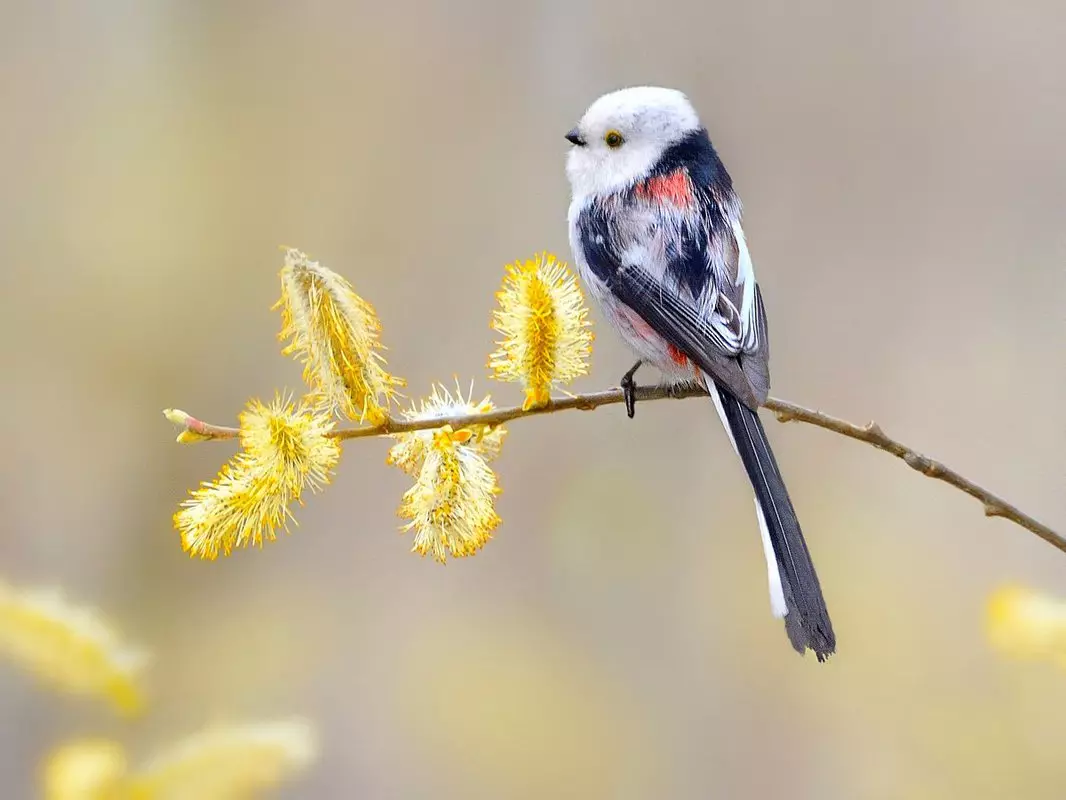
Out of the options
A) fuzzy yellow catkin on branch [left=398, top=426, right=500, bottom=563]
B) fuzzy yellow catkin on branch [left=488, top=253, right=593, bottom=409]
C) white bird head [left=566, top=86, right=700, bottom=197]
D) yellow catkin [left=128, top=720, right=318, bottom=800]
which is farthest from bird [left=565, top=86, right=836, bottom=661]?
yellow catkin [left=128, top=720, right=318, bottom=800]

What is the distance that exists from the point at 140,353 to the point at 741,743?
1474 mm

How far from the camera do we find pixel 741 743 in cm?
208

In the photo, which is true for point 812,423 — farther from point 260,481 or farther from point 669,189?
point 669,189

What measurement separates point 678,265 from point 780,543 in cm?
41

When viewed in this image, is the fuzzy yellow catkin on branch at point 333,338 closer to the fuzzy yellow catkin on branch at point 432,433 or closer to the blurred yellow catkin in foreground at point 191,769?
the fuzzy yellow catkin on branch at point 432,433

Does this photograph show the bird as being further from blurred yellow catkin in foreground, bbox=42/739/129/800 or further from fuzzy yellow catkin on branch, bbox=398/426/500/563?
blurred yellow catkin in foreground, bbox=42/739/129/800

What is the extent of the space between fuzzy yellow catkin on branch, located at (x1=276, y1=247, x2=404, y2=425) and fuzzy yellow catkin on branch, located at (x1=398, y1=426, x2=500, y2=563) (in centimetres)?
6

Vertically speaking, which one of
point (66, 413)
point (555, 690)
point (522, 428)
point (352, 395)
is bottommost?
point (352, 395)

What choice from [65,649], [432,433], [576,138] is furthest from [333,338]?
[576,138]

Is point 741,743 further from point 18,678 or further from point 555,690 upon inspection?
point 18,678

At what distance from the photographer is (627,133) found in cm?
139

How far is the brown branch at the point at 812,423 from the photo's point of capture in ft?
2.58

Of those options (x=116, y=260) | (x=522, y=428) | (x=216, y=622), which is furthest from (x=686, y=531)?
(x=116, y=260)

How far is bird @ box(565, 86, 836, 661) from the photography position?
1088mm
